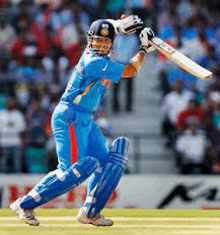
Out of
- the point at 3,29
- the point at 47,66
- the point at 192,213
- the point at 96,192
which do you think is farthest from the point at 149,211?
the point at 3,29

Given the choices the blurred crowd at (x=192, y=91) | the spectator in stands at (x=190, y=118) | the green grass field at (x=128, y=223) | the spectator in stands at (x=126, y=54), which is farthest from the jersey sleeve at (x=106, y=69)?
the spectator in stands at (x=126, y=54)

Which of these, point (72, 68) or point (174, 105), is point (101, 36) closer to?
point (174, 105)

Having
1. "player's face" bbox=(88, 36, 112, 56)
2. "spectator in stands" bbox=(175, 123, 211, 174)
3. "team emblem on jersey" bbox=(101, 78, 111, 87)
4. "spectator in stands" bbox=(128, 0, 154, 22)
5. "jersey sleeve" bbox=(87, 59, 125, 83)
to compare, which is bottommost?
"spectator in stands" bbox=(175, 123, 211, 174)

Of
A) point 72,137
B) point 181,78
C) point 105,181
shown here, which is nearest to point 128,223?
Result: point 105,181

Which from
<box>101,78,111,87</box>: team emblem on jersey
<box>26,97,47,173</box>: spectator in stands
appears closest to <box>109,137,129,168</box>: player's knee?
<box>101,78,111,87</box>: team emblem on jersey

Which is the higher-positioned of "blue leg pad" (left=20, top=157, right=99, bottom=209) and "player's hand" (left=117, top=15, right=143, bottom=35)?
"player's hand" (left=117, top=15, right=143, bottom=35)

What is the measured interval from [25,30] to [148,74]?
79.3 inches

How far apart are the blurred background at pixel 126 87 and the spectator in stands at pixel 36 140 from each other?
1 cm

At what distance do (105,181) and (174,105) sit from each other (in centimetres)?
627

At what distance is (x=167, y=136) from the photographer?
14781 millimetres

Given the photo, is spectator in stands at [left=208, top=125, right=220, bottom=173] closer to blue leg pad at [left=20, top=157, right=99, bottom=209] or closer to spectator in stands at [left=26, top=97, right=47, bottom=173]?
spectator in stands at [left=26, top=97, right=47, bottom=173]

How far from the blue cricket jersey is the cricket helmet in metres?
0.06

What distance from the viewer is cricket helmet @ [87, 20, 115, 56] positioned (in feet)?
28.7

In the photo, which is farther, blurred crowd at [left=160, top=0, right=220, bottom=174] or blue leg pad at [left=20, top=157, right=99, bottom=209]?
blurred crowd at [left=160, top=0, right=220, bottom=174]
